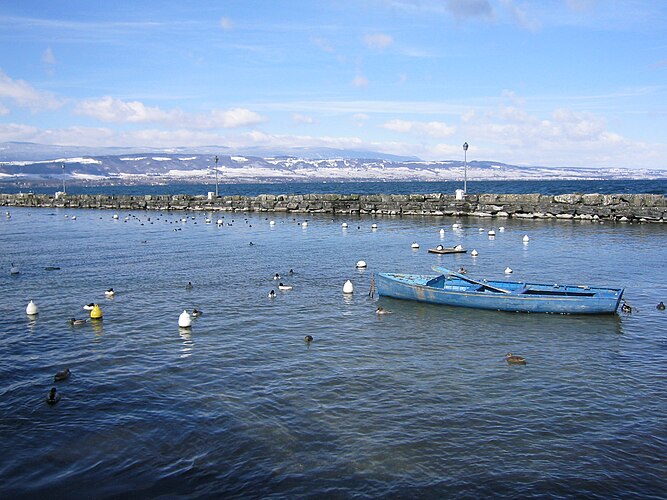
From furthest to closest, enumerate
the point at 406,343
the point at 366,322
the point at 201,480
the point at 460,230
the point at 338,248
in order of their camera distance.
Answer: the point at 460,230, the point at 338,248, the point at 366,322, the point at 406,343, the point at 201,480

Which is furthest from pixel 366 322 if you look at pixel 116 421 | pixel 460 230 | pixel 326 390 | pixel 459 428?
pixel 460 230

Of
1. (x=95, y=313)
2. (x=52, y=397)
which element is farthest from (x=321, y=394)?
(x=95, y=313)

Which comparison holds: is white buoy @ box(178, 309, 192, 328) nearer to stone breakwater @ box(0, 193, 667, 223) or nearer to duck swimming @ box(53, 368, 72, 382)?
duck swimming @ box(53, 368, 72, 382)

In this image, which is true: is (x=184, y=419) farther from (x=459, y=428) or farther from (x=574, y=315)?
(x=574, y=315)

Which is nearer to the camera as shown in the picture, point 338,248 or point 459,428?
point 459,428

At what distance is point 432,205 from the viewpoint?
70125 millimetres

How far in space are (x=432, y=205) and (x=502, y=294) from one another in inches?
1854

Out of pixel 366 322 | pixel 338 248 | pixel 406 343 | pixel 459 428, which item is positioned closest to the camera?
pixel 459 428

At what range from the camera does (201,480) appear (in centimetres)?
1159

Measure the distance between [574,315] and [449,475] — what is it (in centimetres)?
1371

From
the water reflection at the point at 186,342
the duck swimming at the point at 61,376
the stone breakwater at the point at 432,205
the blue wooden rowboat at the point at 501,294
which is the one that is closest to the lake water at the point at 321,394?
the water reflection at the point at 186,342

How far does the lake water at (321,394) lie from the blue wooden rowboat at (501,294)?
1.60 ft

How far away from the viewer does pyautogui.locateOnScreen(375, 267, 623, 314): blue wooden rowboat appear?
2291 cm

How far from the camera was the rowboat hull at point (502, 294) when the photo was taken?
22906 mm
